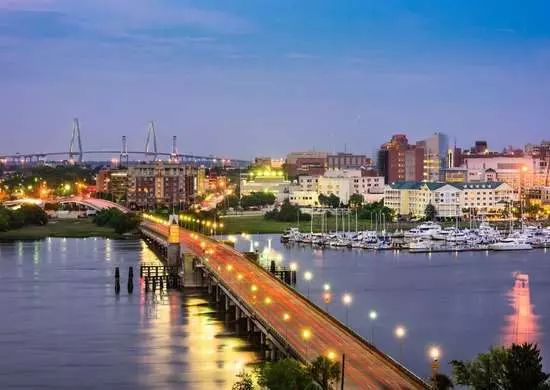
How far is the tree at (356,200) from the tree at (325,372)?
44.8 metres

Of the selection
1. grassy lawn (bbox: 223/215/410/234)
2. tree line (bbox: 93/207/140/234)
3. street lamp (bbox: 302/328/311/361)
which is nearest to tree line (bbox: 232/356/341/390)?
street lamp (bbox: 302/328/311/361)

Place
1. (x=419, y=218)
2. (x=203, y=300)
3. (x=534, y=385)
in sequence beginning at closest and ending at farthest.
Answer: (x=534, y=385) < (x=203, y=300) < (x=419, y=218)

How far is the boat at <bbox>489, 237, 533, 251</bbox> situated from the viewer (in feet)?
118

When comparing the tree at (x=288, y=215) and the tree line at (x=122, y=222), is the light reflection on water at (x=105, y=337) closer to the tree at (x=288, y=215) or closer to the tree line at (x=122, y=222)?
the tree line at (x=122, y=222)

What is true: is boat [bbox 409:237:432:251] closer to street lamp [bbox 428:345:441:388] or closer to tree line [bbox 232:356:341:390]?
street lamp [bbox 428:345:441:388]

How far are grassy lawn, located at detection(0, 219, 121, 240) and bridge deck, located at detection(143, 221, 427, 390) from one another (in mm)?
19327

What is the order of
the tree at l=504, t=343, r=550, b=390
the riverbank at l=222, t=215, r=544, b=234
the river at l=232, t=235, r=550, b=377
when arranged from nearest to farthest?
the tree at l=504, t=343, r=550, b=390 < the river at l=232, t=235, r=550, b=377 < the riverbank at l=222, t=215, r=544, b=234

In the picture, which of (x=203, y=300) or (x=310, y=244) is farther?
(x=310, y=244)

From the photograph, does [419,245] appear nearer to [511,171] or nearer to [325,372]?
[325,372]

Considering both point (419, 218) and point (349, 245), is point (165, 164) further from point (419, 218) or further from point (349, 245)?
point (349, 245)

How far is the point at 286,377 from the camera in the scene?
11.5 meters

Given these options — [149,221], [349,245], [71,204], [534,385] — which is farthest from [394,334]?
[71,204]

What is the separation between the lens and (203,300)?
74.7 ft

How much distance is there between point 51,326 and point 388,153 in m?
55.7
